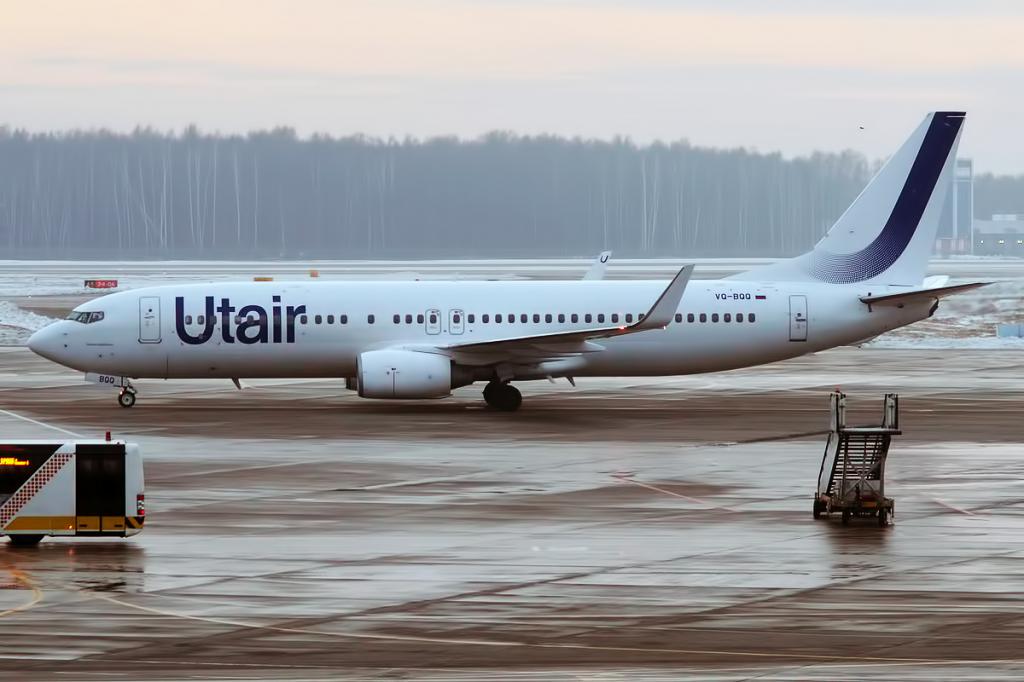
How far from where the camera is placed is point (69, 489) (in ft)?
67.6

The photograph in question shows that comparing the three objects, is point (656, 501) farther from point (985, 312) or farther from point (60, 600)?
point (985, 312)

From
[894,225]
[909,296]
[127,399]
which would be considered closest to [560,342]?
[909,296]

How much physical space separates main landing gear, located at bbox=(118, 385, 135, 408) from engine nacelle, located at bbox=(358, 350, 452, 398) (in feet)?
21.3

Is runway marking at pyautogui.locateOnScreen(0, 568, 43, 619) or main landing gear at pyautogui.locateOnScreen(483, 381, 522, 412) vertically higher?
main landing gear at pyautogui.locateOnScreen(483, 381, 522, 412)

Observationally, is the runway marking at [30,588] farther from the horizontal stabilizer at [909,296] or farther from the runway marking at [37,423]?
the horizontal stabilizer at [909,296]

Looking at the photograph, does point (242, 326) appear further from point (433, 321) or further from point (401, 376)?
point (433, 321)

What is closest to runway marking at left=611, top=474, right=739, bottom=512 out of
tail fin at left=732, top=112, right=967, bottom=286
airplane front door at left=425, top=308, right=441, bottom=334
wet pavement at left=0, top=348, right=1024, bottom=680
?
wet pavement at left=0, top=348, right=1024, bottom=680

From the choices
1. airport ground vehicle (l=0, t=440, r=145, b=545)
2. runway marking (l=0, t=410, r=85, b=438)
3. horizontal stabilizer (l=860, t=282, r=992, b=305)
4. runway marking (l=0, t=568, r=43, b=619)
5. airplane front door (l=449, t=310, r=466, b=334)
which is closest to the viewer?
runway marking (l=0, t=568, r=43, b=619)

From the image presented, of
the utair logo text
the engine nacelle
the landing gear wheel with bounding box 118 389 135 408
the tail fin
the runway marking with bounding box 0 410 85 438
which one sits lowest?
the runway marking with bounding box 0 410 85 438

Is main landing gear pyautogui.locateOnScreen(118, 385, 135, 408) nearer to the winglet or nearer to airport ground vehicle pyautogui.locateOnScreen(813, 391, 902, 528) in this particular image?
the winglet

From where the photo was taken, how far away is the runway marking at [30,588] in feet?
55.8

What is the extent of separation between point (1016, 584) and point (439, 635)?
692cm

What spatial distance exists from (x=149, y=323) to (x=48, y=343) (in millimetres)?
2755

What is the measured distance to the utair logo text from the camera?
130ft
